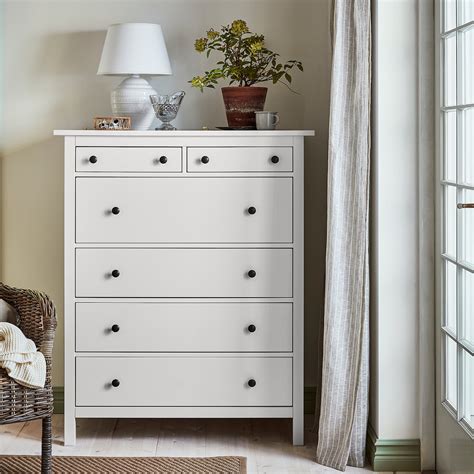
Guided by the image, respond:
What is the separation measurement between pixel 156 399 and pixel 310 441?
661 millimetres

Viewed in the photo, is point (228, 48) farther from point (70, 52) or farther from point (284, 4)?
point (70, 52)

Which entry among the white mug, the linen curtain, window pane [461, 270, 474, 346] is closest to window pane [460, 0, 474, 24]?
the linen curtain

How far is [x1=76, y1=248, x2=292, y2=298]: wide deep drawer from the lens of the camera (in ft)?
11.1

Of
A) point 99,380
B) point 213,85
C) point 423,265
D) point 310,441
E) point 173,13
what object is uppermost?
point 173,13

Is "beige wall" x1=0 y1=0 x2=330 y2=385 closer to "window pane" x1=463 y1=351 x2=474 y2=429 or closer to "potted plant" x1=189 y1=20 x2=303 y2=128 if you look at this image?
"potted plant" x1=189 y1=20 x2=303 y2=128

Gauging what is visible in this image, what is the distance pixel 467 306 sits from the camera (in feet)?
9.00

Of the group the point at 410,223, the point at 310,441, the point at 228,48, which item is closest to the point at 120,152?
the point at 228,48

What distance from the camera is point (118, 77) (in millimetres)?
3830

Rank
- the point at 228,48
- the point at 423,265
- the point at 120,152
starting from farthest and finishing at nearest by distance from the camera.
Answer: the point at 228,48 < the point at 120,152 < the point at 423,265

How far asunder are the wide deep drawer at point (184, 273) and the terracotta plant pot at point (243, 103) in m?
0.55

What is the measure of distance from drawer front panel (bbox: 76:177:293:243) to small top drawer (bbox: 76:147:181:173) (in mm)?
43

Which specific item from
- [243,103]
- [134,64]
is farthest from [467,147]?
[134,64]

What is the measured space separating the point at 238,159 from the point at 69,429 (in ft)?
4.16

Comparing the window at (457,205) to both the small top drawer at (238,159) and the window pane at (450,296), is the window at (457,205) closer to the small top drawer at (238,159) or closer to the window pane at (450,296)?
the window pane at (450,296)
